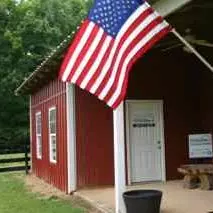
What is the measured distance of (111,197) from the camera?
11359 mm

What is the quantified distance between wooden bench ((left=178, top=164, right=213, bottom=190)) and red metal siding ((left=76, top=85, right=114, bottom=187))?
6.89 ft

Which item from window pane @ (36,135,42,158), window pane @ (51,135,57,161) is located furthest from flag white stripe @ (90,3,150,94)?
window pane @ (36,135,42,158)

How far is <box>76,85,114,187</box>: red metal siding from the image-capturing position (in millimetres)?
13250

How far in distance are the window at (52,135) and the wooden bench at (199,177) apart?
14.7 ft

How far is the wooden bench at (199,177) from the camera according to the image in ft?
38.2

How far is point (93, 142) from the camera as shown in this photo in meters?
13.3

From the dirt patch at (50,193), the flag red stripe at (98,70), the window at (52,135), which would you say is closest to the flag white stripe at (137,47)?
the flag red stripe at (98,70)

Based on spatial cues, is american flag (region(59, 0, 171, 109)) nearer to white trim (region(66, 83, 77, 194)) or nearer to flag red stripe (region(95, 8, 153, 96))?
flag red stripe (region(95, 8, 153, 96))

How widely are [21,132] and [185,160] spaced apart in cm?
2024

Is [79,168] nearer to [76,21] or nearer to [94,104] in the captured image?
[94,104]

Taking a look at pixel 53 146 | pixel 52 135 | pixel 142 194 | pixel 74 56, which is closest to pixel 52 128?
pixel 52 135

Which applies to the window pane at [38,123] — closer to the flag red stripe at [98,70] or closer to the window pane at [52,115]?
the window pane at [52,115]

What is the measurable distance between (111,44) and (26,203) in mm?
6179

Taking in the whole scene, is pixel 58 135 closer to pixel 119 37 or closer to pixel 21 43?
pixel 119 37
